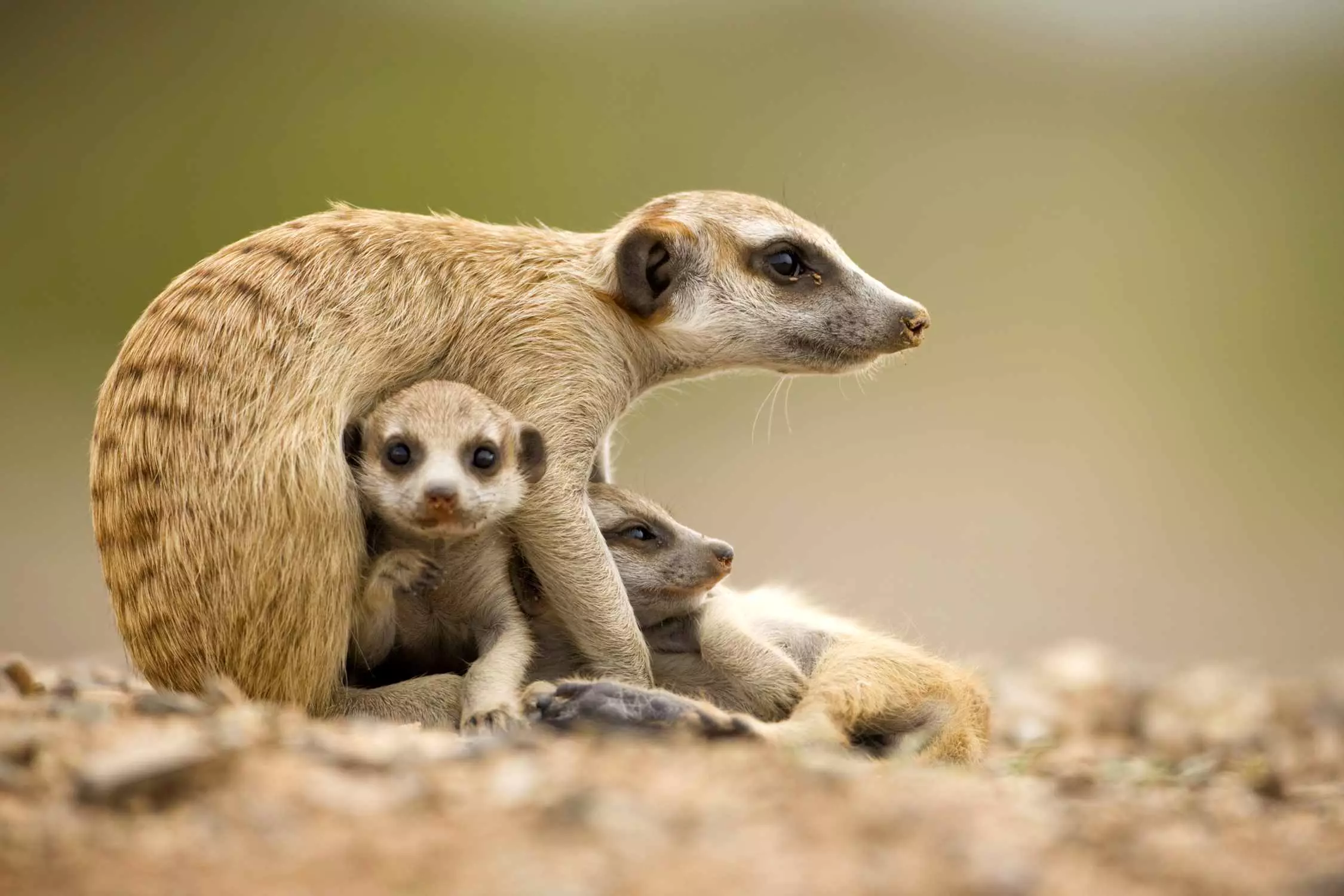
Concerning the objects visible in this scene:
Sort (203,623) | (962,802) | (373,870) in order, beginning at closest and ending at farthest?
(373,870), (962,802), (203,623)

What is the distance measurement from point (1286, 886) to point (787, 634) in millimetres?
1762

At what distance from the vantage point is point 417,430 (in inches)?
119

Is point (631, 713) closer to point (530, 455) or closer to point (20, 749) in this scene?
point (530, 455)

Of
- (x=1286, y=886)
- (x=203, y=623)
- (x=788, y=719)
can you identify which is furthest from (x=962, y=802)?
(x=203, y=623)

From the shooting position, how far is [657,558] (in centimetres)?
352

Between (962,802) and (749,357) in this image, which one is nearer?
(962,802)

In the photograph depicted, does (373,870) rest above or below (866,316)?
below

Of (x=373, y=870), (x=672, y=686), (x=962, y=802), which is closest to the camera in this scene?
(x=373, y=870)

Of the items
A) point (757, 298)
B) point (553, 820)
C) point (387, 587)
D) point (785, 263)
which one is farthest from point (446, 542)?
point (553, 820)

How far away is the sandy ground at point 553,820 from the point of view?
5.54 feet

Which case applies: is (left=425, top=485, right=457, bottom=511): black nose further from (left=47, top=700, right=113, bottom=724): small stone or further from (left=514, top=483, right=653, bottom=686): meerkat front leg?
(left=47, top=700, right=113, bottom=724): small stone

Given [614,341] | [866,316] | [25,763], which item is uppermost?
[866,316]

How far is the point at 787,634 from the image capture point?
3.53m

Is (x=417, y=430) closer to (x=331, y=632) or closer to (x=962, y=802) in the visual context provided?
(x=331, y=632)
